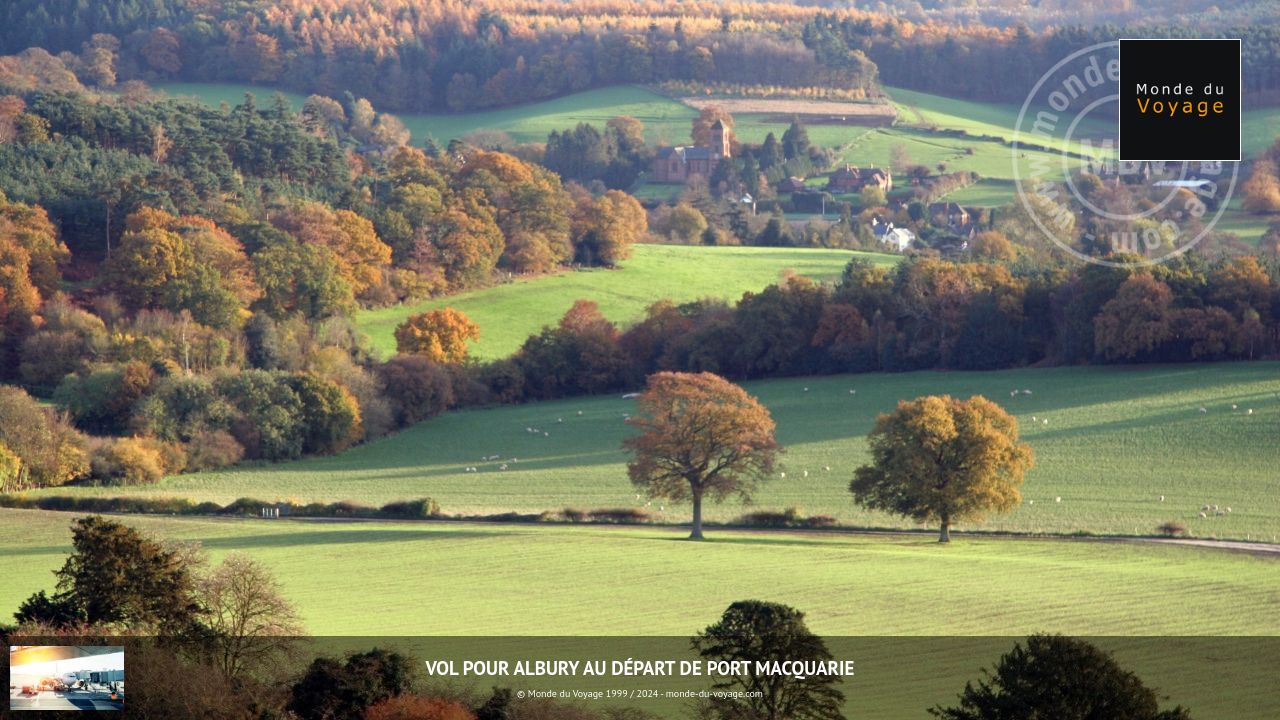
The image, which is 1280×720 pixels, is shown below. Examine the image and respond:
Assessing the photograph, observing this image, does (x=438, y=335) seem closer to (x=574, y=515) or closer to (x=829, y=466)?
(x=829, y=466)

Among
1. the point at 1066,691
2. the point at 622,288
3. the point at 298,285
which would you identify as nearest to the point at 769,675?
the point at 1066,691

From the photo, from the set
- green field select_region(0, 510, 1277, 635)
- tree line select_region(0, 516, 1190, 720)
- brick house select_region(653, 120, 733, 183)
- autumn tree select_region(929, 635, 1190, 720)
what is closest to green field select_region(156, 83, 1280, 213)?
brick house select_region(653, 120, 733, 183)

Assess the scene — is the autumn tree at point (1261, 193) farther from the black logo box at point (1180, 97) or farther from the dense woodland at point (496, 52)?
the dense woodland at point (496, 52)

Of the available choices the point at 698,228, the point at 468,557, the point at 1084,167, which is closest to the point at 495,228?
the point at 698,228

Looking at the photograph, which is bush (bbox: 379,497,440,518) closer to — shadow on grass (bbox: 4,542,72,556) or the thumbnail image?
shadow on grass (bbox: 4,542,72,556)

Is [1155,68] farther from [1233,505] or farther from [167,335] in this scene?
[167,335]

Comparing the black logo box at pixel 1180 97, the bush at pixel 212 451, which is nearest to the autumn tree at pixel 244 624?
the bush at pixel 212 451
